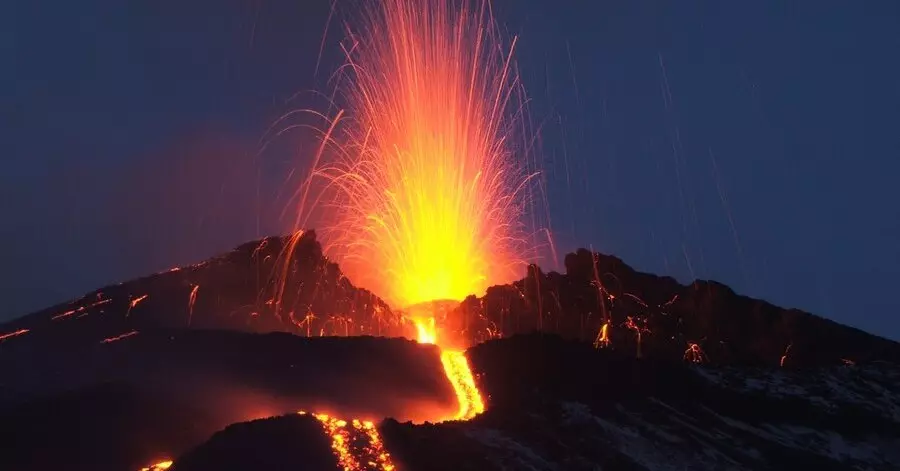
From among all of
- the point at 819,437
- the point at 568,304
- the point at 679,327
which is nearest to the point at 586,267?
the point at 568,304

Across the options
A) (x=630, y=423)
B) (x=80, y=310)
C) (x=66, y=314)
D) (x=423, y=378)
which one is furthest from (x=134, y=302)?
(x=630, y=423)

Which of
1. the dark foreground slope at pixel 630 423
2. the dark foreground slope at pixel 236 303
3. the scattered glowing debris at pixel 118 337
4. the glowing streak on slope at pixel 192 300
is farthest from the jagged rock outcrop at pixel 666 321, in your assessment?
the scattered glowing debris at pixel 118 337

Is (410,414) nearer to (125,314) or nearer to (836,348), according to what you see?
(125,314)

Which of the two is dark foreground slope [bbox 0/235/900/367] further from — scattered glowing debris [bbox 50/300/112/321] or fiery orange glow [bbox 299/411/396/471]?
fiery orange glow [bbox 299/411/396/471]

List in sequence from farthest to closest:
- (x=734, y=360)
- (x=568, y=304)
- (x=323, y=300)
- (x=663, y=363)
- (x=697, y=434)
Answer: (x=568, y=304) < (x=734, y=360) < (x=323, y=300) < (x=663, y=363) < (x=697, y=434)

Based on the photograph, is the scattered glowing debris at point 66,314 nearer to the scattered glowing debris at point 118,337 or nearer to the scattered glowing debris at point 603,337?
the scattered glowing debris at point 118,337

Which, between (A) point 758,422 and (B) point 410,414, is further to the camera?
(A) point 758,422
